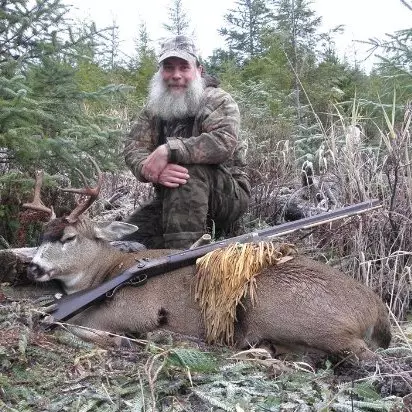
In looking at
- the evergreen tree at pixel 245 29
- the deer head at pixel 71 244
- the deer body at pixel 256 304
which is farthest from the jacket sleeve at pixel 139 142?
the evergreen tree at pixel 245 29

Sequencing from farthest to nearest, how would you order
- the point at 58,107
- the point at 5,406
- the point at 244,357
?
the point at 58,107 < the point at 244,357 < the point at 5,406

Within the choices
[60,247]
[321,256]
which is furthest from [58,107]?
[321,256]

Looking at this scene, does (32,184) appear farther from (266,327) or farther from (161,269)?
(266,327)

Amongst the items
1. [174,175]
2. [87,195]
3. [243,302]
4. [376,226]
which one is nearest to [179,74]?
[174,175]

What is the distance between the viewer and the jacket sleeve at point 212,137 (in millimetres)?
5730

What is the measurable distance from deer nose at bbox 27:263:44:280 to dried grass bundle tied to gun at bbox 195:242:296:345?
3.91 feet

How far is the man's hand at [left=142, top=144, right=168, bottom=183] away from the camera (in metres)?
5.73

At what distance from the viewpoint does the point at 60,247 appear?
5.02 metres

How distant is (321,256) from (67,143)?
7.81 feet

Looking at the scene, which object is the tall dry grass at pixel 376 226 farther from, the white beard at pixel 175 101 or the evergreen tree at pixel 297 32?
the evergreen tree at pixel 297 32

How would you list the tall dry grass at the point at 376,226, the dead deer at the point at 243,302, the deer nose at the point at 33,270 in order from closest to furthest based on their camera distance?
the dead deer at the point at 243,302
the deer nose at the point at 33,270
the tall dry grass at the point at 376,226

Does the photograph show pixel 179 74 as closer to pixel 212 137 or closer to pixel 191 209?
pixel 212 137

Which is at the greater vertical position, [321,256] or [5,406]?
[321,256]

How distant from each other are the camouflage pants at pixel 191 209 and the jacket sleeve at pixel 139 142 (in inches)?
13.5
